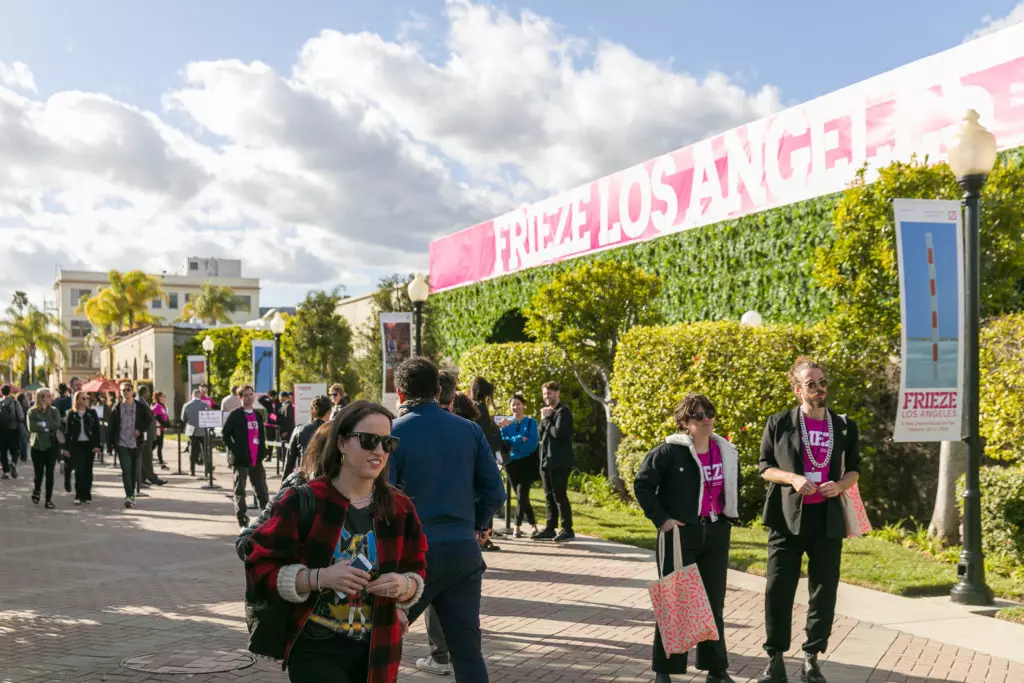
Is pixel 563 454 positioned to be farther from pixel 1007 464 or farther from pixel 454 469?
pixel 454 469

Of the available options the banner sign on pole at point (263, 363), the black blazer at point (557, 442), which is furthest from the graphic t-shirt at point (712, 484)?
the banner sign on pole at point (263, 363)

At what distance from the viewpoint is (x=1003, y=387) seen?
9.80 meters

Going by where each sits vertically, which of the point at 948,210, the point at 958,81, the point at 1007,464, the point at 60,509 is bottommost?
the point at 60,509

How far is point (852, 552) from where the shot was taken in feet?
34.1

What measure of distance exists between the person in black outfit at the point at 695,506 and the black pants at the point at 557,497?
594 cm

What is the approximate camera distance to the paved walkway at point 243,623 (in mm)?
6195

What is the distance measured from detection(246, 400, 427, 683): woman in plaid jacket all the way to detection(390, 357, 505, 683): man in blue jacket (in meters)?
1.30

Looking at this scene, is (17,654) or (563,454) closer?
(17,654)

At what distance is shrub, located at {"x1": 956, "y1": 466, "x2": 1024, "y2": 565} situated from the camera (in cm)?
943

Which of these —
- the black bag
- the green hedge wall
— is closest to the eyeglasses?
the black bag

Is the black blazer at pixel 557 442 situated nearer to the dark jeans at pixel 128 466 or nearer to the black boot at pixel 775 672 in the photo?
the black boot at pixel 775 672

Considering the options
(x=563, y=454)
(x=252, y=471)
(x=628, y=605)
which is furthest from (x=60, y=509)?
(x=628, y=605)

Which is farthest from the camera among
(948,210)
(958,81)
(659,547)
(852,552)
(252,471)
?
(958,81)

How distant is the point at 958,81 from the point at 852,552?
286 inches
